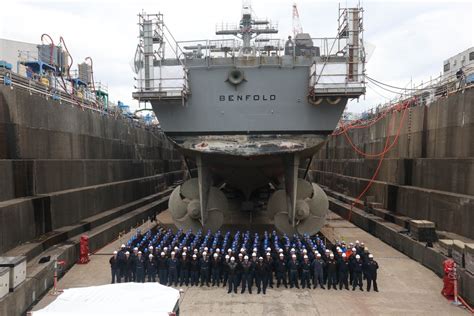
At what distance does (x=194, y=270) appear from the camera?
9297 millimetres

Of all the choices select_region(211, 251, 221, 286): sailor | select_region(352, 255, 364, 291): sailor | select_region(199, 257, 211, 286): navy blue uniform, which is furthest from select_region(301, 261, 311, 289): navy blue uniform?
select_region(199, 257, 211, 286): navy blue uniform

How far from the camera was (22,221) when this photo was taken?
382 inches

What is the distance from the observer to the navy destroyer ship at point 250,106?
12.3 metres

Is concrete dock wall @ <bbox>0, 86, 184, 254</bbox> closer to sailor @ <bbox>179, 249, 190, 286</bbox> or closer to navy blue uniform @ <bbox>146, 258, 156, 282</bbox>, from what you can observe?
navy blue uniform @ <bbox>146, 258, 156, 282</bbox>

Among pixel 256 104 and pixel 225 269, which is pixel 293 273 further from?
pixel 256 104

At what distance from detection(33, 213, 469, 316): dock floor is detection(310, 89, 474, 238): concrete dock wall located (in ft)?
6.86

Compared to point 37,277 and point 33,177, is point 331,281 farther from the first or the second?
point 33,177

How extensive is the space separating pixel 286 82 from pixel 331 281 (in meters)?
6.62

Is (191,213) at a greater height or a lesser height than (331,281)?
greater

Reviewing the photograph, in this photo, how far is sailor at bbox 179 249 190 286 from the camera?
9.23 metres

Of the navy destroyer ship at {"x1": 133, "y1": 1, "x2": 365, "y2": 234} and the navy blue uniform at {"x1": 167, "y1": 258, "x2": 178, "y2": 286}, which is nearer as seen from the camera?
the navy blue uniform at {"x1": 167, "y1": 258, "x2": 178, "y2": 286}

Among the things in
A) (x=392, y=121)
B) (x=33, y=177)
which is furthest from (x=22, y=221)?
(x=392, y=121)

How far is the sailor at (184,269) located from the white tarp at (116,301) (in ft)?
12.9

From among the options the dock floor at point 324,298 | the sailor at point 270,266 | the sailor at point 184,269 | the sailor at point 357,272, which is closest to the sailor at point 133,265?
the dock floor at point 324,298
